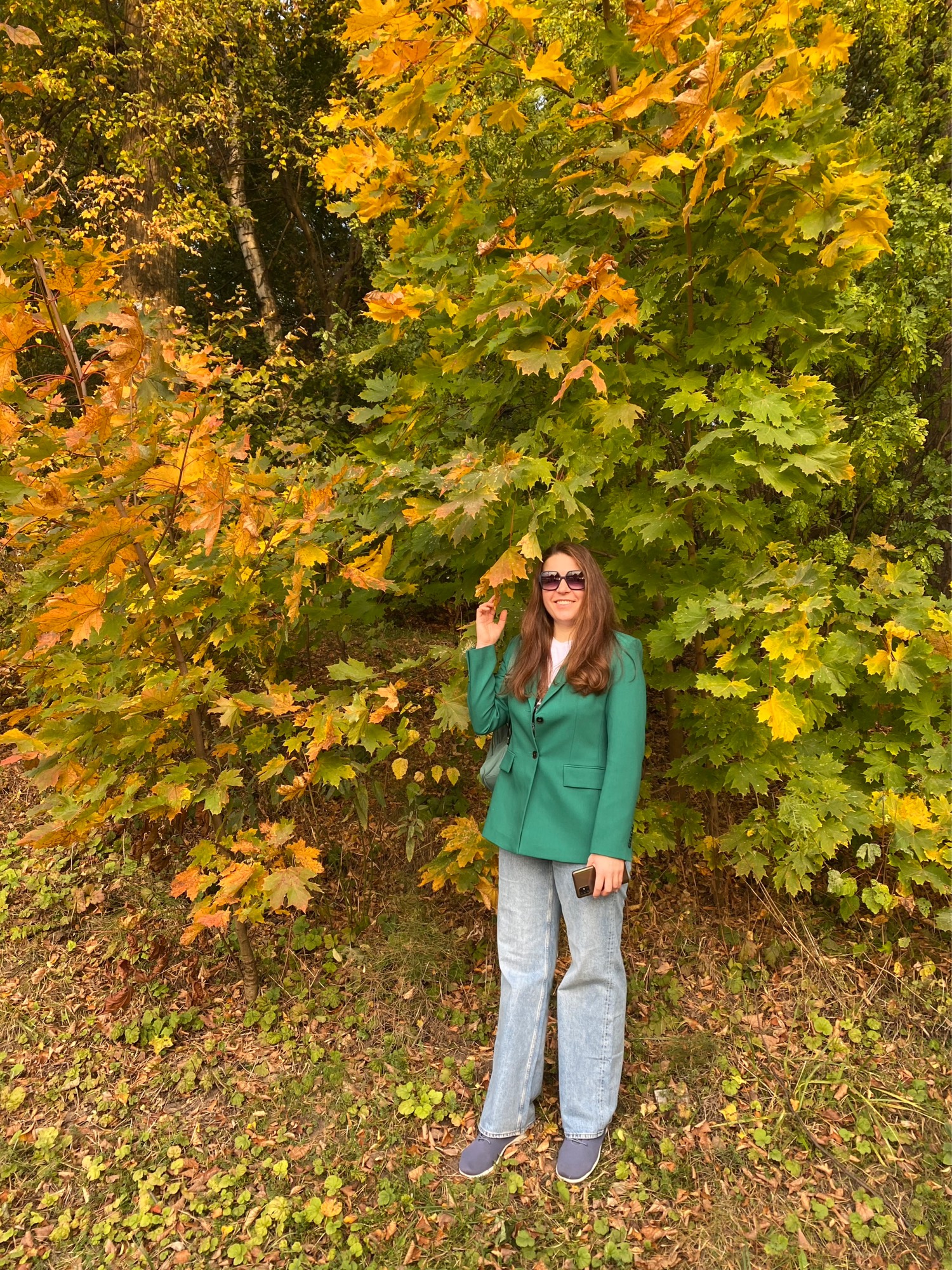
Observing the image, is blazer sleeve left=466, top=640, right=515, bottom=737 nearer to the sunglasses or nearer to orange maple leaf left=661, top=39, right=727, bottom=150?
the sunglasses

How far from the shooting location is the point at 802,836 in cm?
281

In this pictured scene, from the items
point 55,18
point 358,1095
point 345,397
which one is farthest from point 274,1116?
point 55,18

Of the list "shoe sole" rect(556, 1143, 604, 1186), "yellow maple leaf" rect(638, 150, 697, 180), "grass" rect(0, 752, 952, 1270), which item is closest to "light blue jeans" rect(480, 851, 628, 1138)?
"shoe sole" rect(556, 1143, 604, 1186)

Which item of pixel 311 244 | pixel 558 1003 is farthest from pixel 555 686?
pixel 311 244

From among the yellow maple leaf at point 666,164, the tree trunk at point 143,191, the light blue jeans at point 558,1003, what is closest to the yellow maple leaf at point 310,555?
the light blue jeans at point 558,1003

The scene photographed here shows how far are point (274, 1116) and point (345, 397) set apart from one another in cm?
693

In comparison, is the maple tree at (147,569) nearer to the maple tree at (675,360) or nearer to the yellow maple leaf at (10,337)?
the yellow maple leaf at (10,337)

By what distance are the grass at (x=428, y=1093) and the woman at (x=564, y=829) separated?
26cm

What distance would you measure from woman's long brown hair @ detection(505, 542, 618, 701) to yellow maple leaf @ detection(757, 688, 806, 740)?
54 cm

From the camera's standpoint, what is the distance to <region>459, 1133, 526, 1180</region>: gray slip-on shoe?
249 cm

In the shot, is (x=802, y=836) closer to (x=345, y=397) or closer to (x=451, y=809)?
(x=451, y=809)

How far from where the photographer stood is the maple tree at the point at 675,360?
6.99 feet

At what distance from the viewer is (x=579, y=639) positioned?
7.47 feet

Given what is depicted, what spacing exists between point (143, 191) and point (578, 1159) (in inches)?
343
